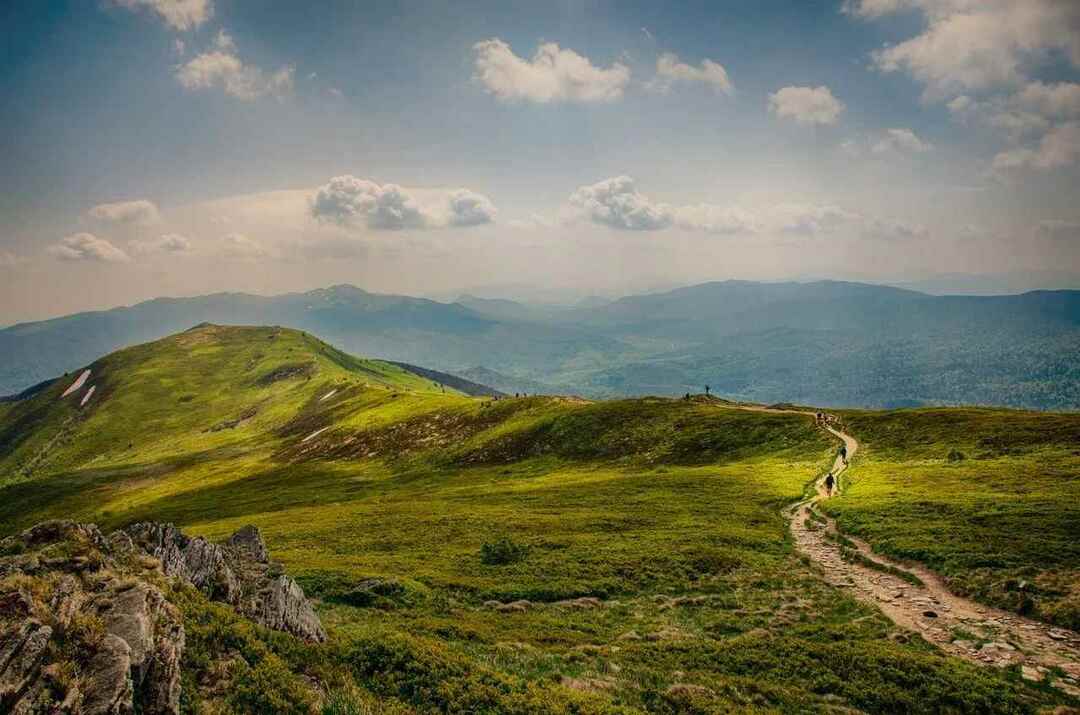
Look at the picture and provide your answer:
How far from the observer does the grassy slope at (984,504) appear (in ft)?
88.0

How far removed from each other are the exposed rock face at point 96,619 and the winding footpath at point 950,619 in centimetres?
2819

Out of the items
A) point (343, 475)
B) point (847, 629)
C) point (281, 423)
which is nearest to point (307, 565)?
point (847, 629)

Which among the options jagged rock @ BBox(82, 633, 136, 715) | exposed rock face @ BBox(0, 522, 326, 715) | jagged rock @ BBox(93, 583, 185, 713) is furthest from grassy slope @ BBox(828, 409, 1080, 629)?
jagged rock @ BBox(82, 633, 136, 715)

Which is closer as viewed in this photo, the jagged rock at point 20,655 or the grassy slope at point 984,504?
the jagged rock at point 20,655

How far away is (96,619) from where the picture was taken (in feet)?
44.8

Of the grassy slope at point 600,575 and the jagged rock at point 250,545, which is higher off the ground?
Result: the jagged rock at point 250,545

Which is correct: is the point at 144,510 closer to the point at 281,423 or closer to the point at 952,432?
the point at 281,423

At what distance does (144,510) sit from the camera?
107 m

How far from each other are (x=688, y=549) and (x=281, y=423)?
190 m

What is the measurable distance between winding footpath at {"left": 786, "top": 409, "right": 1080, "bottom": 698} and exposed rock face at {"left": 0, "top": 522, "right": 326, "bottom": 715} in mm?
28189

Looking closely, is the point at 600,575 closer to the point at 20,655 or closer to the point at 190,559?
the point at 190,559

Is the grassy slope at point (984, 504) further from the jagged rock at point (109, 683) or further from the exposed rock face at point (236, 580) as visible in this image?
the jagged rock at point (109, 683)

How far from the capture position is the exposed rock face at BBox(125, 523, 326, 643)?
2050 centimetres

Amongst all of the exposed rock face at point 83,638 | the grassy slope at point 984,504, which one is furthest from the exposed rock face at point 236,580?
the grassy slope at point 984,504
